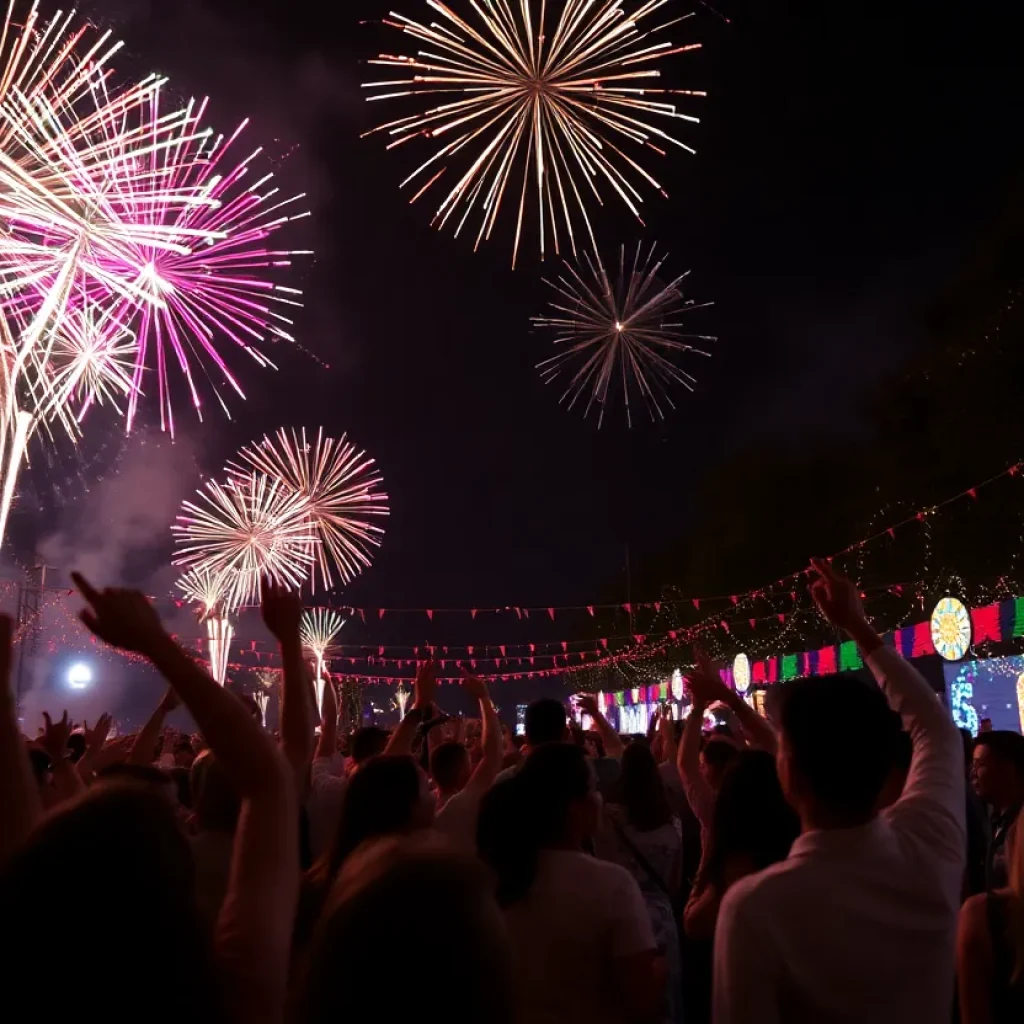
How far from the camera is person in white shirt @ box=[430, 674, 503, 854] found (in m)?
4.67

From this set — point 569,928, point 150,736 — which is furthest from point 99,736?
point 569,928

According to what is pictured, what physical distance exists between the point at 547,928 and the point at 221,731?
1.44 m

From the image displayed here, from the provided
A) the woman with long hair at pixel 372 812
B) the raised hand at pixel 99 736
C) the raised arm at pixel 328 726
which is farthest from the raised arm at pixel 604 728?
the woman with long hair at pixel 372 812

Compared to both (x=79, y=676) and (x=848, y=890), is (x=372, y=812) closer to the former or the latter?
(x=848, y=890)

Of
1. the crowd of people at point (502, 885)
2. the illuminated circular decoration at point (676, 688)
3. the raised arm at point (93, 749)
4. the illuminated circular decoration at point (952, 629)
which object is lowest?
the crowd of people at point (502, 885)

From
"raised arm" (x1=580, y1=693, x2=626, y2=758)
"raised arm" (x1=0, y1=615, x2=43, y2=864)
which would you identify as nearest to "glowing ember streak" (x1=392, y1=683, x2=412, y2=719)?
"raised arm" (x1=580, y1=693, x2=626, y2=758)

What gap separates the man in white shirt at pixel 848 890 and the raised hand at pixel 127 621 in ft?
Result: 4.74

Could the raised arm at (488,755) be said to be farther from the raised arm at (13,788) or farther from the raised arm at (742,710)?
the raised arm at (13,788)

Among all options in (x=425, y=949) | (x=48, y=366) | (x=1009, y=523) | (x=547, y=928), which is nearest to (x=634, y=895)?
(x=547, y=928)

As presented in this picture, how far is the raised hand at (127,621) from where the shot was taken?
7.07 ft

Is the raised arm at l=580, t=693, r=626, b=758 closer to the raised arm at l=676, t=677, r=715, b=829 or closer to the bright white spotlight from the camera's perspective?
the raised arm at l=676, t=677, r=715, b=829

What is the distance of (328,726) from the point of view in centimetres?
730

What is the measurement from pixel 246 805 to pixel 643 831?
3.53 meters

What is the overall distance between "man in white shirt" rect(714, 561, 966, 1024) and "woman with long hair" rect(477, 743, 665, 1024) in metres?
0.76
